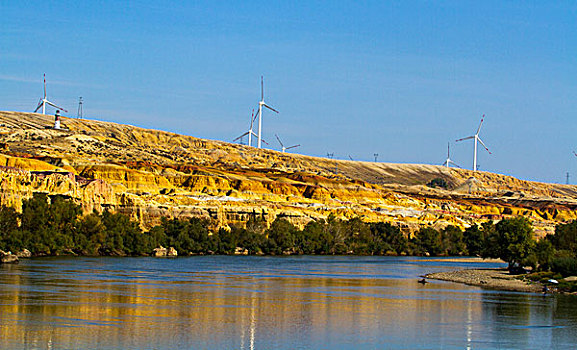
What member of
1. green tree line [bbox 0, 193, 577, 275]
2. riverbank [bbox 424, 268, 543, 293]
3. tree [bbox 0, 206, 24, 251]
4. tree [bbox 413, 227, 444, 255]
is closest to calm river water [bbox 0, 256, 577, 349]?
riverbank [bbox 424, 268, 543, 293]

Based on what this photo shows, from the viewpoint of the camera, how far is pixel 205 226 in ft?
351

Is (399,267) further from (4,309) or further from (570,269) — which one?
(4,309)

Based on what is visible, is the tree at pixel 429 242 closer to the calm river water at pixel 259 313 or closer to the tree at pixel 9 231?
the calm river water at pixel 259 313

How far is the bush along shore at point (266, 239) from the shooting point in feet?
240

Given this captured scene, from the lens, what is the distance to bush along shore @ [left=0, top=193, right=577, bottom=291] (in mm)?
73250

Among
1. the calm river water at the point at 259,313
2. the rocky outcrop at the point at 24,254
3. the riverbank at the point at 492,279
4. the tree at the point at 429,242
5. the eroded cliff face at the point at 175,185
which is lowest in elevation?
the calm river water at the point at 259,313

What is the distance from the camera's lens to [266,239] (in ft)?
358

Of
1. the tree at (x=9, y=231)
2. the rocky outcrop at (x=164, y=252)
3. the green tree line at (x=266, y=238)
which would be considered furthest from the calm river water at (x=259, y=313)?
the rocky outcrop at (x=164, y=252)

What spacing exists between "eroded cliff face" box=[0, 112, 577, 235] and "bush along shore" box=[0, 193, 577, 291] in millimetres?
3474

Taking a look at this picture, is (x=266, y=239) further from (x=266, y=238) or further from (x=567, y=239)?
(x=567, y=239)

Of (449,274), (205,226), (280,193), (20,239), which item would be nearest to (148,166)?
(280,193)

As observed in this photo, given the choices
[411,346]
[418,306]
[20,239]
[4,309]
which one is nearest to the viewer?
[411,346]

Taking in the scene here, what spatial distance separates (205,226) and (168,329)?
72.6 meters

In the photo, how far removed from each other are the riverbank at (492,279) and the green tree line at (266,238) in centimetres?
283
